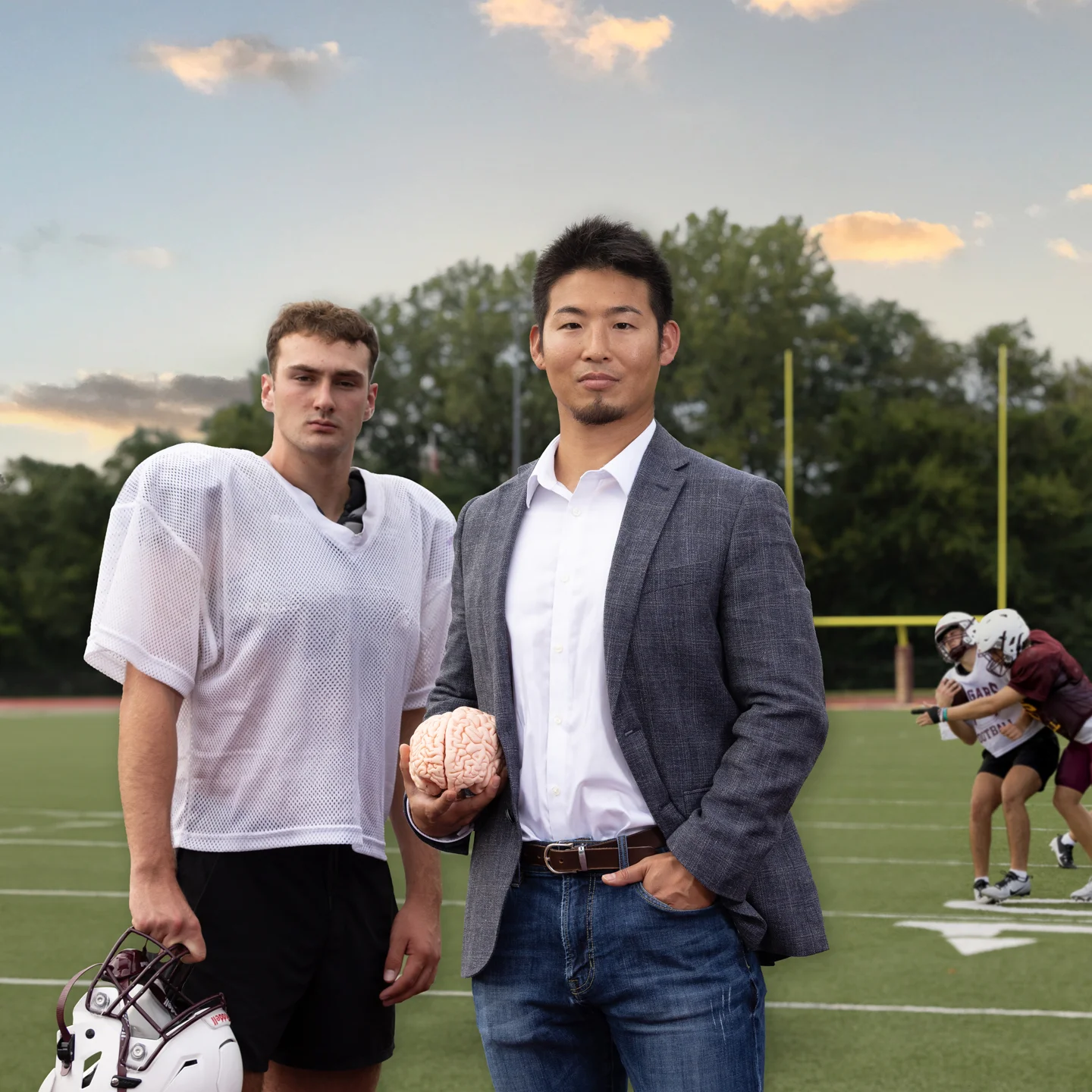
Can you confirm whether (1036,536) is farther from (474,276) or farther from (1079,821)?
(1079,821)

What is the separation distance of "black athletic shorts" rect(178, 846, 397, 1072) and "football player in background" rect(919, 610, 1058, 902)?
6148 mm

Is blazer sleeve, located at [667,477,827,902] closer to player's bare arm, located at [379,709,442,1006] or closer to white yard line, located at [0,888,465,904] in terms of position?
player's bare arm, located at [379,709,442,1006]

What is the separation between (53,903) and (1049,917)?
18.8 ft

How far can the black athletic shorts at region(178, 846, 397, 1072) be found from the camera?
3.24 m

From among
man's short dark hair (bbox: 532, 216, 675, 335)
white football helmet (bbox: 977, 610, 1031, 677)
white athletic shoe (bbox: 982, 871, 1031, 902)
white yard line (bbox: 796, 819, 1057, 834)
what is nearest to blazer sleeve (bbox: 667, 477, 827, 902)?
man's short dark hair (bbox: 532, 216, 675, 335)

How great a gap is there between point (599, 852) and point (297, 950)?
3.45 ft

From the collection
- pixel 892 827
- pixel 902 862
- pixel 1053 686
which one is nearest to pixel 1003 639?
pixel 1053 686

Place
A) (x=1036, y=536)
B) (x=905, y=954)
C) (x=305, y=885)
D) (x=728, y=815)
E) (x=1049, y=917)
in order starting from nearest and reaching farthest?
1. (x=728, y=815)
2. (x=305, y=885)
3. (x=905, y=954)
4. (x=1049, y=917)
5. (x=1036, y=536)

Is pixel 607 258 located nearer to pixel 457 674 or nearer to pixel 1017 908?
pixel 457 674

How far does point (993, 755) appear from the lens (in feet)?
30.3

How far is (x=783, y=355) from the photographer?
1860 inches

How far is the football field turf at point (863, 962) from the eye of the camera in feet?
18.3

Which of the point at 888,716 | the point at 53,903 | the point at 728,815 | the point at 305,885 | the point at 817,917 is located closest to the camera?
the point at 728,815

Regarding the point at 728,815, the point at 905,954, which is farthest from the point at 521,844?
the point at 905,954
